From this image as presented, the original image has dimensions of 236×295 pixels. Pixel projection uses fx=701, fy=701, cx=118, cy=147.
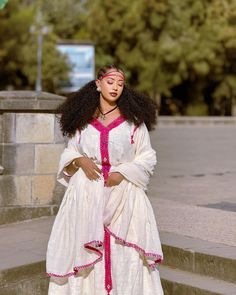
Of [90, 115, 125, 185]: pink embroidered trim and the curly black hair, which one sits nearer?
[90, 115, 125, 185]: pink embroidered trim

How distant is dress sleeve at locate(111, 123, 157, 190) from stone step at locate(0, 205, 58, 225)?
3558mm

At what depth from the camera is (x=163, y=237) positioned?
665cm

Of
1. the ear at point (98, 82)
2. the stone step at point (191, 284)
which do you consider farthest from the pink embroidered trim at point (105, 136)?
the stone step at point (191, 284)

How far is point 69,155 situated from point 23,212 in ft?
11.4

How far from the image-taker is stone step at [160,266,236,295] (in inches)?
216

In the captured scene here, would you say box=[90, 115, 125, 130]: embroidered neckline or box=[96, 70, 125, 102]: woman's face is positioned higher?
box=[96, 70, 125, 102]: woman's face

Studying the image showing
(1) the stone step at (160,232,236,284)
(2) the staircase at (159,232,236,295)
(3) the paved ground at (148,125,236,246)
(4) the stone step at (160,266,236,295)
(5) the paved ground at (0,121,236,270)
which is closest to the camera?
(4) the stone step at (160,266,236,295)

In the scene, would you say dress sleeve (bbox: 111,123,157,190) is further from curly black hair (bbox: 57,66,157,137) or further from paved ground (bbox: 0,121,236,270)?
paved ground (bbox: 0,121,236,270)

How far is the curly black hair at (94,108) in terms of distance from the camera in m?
4.72

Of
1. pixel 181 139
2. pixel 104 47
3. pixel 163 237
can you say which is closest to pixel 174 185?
pixel 163 237

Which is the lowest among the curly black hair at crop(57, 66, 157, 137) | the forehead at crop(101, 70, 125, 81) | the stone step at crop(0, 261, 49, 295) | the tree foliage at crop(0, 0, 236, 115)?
the stone step at crop(0, 261, 49, 295)

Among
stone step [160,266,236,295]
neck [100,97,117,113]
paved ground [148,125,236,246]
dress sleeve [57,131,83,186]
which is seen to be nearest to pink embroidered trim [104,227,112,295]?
dress sleeve [57,131,83,186]

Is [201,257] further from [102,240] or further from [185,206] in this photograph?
→ [185,206]

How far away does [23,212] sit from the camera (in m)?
8.02
